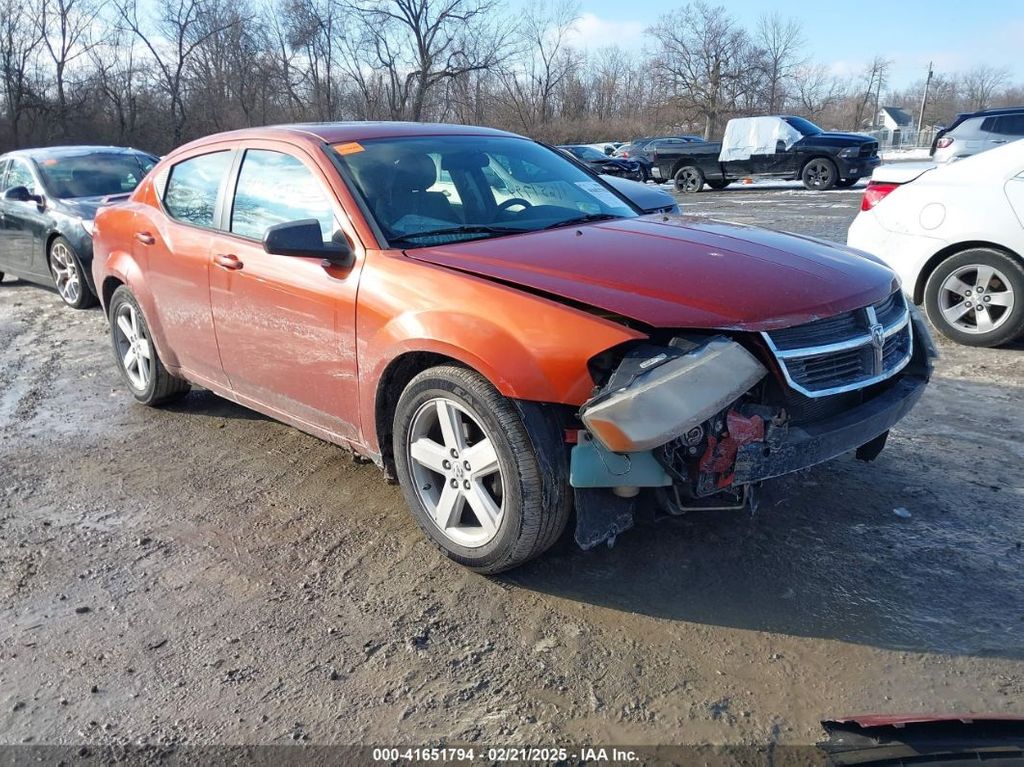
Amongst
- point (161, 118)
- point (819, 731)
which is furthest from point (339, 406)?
point (161, 118)

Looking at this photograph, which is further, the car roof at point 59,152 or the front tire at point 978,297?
the car roof at point 59,152

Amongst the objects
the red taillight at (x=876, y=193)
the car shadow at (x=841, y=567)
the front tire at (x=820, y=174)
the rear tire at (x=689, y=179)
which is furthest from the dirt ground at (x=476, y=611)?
the rear tire at (x=689, y=179)

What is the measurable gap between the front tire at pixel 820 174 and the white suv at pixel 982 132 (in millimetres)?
5711

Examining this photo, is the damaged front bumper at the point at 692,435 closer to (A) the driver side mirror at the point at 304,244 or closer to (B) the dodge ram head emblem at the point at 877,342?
(B) the dodge ram head emblem at the point at 877,342

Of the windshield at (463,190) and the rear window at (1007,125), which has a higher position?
the rear window at (1007,125)

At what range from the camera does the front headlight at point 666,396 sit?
2.56 metres

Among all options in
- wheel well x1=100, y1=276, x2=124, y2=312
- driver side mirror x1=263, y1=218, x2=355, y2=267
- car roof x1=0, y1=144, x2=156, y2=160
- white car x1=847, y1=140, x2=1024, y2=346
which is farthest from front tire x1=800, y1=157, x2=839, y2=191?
driver side mirror x1=263, y1=218, x2=355, y2=267

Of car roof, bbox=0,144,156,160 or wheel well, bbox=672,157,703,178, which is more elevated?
car roof, bbox=0,144,156,160

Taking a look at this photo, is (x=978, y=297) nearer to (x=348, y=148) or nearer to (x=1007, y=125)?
(x=348, y=148)

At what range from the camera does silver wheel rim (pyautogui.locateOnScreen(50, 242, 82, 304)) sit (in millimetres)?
8664

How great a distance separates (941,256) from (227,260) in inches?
198

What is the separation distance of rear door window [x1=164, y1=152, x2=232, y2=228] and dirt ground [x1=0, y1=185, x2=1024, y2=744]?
1.34 m

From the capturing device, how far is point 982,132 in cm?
1495

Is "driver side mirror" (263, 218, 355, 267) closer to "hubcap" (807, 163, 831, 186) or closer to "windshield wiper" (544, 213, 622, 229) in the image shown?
"windshield wiper" (544, 213, 622, 229)
